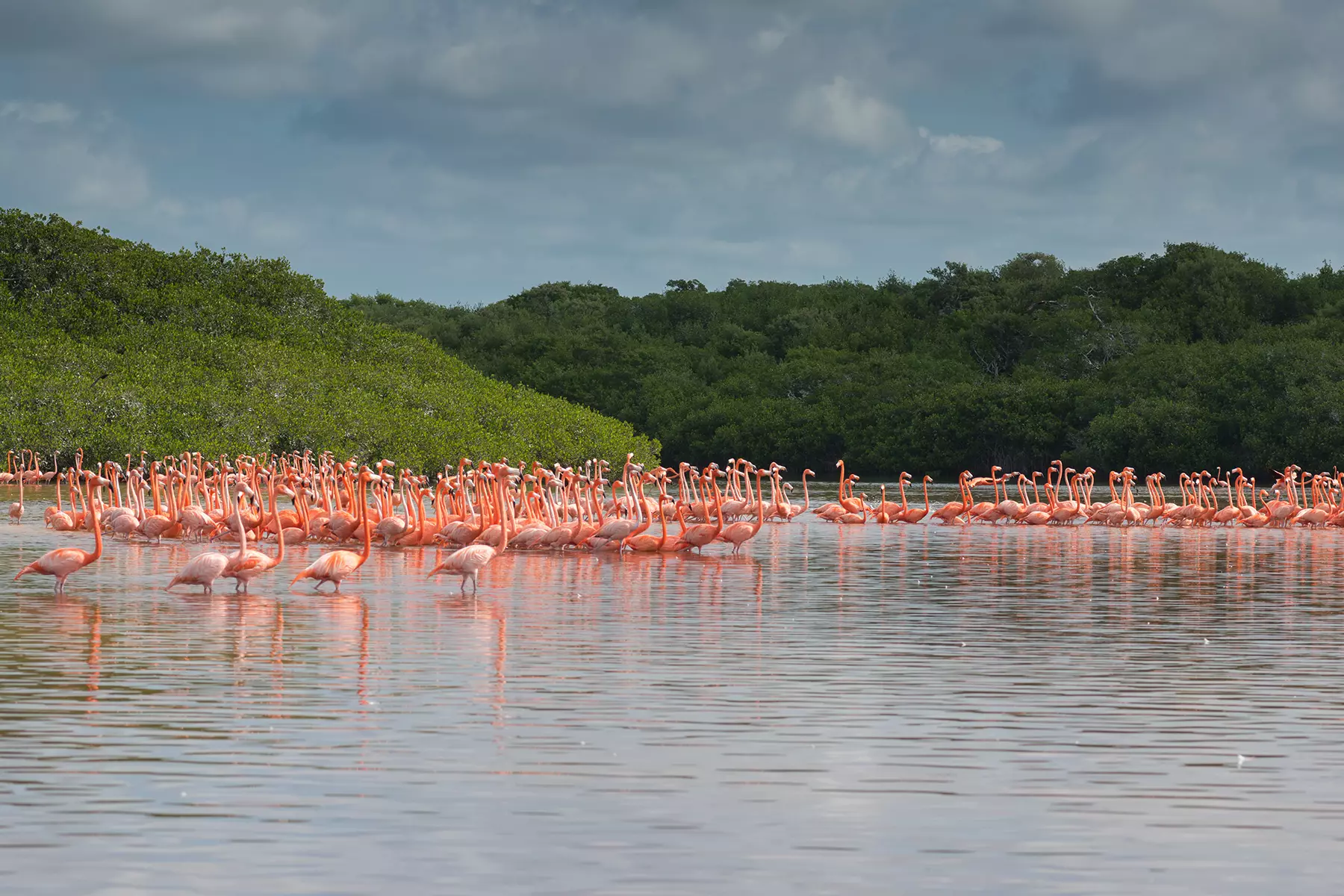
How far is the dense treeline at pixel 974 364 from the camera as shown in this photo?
219ft

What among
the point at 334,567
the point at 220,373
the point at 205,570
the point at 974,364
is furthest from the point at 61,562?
the point at 974,364

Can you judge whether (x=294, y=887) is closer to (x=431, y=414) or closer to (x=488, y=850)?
(x=488, y=850)

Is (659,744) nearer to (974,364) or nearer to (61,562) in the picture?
(61,562)

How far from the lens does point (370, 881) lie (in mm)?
7059

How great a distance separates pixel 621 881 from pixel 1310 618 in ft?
38.8

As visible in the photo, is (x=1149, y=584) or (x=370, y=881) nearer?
(x=370, y=881)

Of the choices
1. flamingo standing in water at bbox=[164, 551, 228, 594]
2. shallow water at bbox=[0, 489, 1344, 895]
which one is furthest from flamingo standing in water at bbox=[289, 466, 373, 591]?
flamingo standing in water at bbox=[164, 551, 228, 594]

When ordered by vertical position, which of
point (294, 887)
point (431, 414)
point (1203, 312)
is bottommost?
point (294, 887)

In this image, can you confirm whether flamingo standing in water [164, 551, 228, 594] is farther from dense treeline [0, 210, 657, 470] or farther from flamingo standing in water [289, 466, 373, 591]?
dense treeline [0, 210, 657, 470]

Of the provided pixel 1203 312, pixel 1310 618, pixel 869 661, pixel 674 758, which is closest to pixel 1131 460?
pixel 1203 312

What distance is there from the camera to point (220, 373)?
50.8 m

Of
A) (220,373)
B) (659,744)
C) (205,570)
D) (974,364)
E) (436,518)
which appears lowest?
(659,744)

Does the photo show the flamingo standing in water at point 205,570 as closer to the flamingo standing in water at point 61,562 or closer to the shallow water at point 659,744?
the shallow water at point 659,744

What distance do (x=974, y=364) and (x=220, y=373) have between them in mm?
45664
